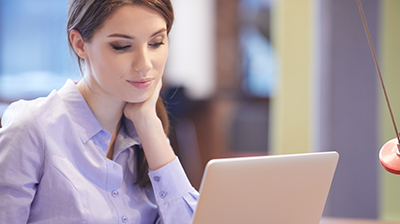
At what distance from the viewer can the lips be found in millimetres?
1109

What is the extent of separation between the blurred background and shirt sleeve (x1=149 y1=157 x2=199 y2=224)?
86 cm

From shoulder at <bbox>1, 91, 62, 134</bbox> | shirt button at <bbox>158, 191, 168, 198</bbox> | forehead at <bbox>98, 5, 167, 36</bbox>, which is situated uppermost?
forehead at <bbox>98, 5, 167, 36</bbox>

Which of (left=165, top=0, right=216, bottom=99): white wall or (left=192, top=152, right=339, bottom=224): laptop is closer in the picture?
(left=192, top=152, right=339, bottom=224): laptop

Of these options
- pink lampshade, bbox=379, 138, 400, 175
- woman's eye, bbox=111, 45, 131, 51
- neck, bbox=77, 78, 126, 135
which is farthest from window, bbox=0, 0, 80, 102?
pink lampshade, bbox=379, 138, 400, 175

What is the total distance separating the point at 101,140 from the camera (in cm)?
114

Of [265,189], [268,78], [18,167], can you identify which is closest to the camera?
[265,189]

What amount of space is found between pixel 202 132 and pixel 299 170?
290 cm

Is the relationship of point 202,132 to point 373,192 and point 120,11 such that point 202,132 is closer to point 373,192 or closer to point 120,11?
point 373,192

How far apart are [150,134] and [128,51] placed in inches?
9.6

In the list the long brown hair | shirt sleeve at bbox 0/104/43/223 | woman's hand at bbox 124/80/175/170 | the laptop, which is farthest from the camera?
woman's hand at bbox 124/80/175/170

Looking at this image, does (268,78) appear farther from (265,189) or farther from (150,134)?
(265,189)

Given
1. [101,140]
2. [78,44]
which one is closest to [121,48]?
[78,44]

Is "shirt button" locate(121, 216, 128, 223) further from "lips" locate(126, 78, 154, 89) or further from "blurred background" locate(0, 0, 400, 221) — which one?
"blurred background" locate(0, 0, 400, 221)

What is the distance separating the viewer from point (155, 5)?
1.09 metres
